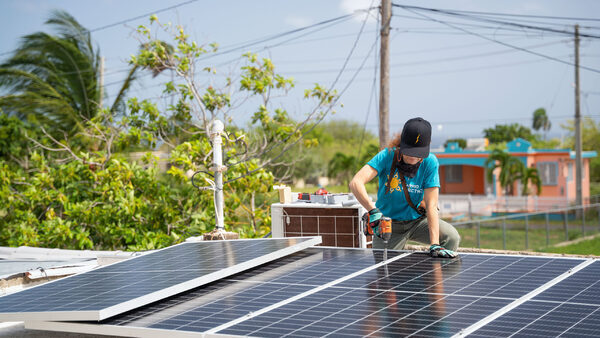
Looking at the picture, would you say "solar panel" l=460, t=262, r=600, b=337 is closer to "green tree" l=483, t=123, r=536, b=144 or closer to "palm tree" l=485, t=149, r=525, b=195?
"palm tree" l=485, t=149, r=525, b=195

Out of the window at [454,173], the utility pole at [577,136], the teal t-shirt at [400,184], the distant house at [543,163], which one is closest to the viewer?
the teal t-shirt at [400,184]

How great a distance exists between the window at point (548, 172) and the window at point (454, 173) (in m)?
7.50

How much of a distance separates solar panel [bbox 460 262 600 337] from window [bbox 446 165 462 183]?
49.3 m

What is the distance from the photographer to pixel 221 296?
5.23 metres

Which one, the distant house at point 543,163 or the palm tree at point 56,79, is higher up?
the palm tree at point 56,79

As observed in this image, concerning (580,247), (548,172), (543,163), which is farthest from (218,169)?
(548,172)

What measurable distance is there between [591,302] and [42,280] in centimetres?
636

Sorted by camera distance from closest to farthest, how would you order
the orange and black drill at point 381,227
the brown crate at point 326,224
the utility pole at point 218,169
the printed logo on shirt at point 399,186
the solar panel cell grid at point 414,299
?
the solar panel cell grid at point 414,299 < the orange and black drill at point 381,227 < the printed logo on shirt at point 399,186 < the brown crate at point 326,224 < the utility pole at point 218,169

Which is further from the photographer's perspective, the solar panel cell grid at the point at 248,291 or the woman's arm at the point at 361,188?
the woman's arm at the point at 361,188

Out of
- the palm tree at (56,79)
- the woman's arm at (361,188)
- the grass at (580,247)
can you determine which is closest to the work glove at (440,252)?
the woman's arm at (361,188)

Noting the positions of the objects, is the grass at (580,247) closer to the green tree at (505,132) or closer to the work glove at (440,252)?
the work glove at (440,252)

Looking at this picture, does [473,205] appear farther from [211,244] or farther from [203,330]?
[203,330]

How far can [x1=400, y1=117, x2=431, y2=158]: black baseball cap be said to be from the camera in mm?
6383

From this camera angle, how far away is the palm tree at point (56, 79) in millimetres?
19703
